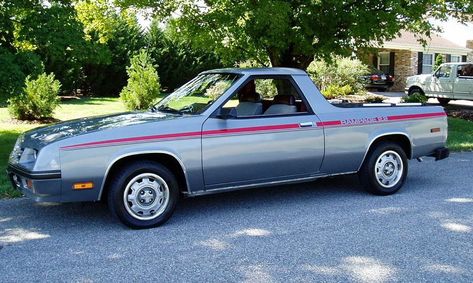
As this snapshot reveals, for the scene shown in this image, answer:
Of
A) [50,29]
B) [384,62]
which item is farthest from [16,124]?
[384,62]

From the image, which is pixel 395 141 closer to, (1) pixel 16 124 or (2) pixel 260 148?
(2) pixel 260 148

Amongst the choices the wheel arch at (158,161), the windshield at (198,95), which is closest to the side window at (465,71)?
the windshield at (198,95)

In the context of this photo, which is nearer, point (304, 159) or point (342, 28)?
point (304, 159)

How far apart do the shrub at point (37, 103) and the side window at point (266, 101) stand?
9816 millimetres

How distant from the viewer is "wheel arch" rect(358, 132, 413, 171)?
21.7 ft

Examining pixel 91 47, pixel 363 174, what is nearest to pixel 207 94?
pixel 363 174

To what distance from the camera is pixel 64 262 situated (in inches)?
174

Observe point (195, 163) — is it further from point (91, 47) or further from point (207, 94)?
point (91, 47)

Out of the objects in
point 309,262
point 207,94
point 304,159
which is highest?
point 207,94

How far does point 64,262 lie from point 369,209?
3473mm

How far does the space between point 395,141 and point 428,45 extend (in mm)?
28191

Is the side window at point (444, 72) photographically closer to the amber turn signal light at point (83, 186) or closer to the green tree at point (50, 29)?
the green tree at point (50, 29)

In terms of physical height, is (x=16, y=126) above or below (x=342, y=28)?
below

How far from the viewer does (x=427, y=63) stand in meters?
33.6
